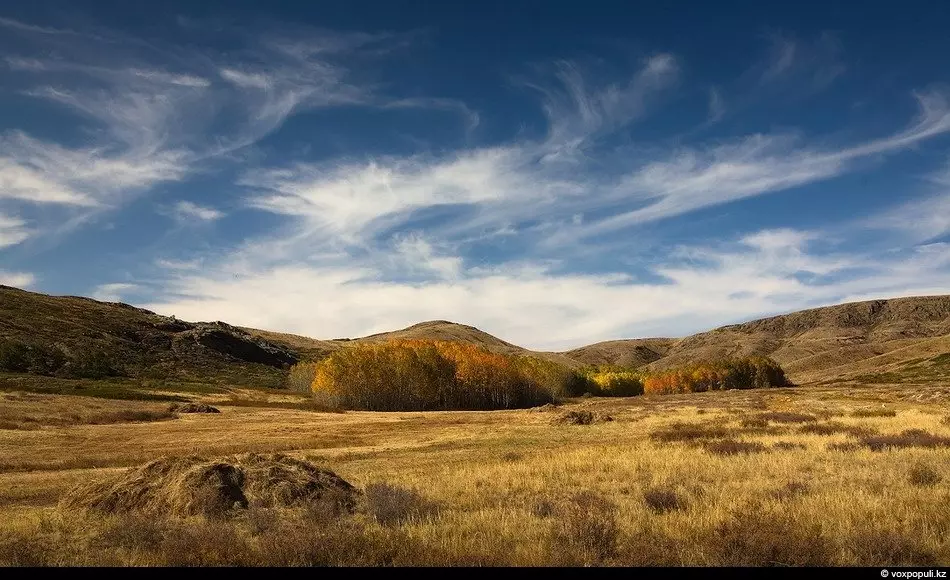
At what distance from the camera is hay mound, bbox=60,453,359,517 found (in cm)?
1488

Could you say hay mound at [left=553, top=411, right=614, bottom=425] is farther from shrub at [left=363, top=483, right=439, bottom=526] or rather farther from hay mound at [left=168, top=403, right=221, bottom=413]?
hay mound at [left=168, top=403, right=221, bottom=413]

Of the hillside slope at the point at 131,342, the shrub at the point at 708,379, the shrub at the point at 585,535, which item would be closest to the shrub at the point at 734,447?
the shrub at the point at 585,535

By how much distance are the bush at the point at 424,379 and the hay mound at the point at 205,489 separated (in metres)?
91.1

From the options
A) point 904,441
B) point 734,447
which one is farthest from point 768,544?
point 904,441

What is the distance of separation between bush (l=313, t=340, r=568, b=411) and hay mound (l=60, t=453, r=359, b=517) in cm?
9107

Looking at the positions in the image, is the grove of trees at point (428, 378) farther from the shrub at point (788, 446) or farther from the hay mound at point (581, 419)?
the shrub at point (788, 446)

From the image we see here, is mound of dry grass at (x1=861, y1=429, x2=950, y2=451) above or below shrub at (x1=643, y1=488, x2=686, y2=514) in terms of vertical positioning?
above

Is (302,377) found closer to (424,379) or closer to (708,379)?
(424,379)

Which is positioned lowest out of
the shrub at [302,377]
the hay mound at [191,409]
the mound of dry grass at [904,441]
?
the mound of dry grass at [904,441]

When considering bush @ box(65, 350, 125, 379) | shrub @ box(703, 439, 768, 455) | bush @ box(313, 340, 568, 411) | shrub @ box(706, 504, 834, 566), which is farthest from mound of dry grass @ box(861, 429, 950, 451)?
bush @ box(65, 350, 125, 379)

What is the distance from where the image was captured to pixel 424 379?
111688 millimetres

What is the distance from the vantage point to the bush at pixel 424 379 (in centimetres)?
10812

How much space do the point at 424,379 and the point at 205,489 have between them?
320 ft

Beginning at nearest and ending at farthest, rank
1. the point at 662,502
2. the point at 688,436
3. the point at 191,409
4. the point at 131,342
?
the point at 662,502, the point at 688,436, the point at 191,409, the point at 131,342
